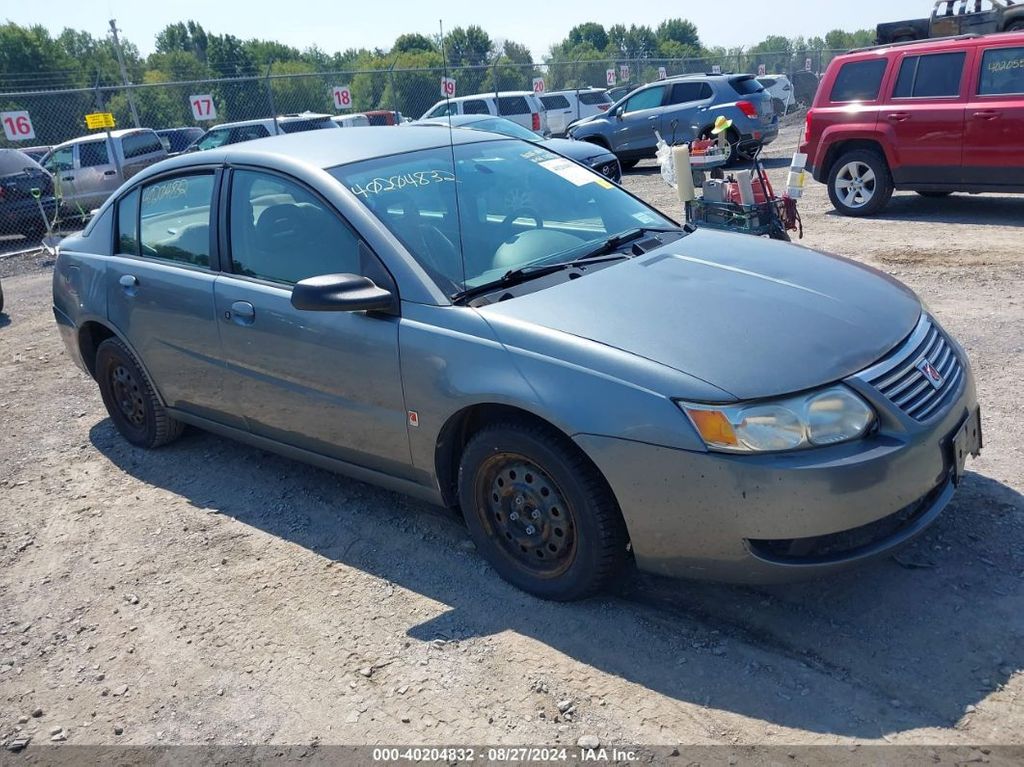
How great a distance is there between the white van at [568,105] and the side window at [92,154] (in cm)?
1246

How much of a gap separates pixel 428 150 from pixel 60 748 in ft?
9.24

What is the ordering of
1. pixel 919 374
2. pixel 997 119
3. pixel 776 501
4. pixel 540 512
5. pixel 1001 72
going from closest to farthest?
pixel 776 501
pixel 919 374
pixel 540 512
pixel 997 119
pixel 1001 72

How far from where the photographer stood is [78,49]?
59562 mm

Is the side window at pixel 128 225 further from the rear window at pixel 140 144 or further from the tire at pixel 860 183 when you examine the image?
the rear window at pixel 140 144

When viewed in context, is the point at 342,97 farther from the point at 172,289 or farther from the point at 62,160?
the point at 172,289

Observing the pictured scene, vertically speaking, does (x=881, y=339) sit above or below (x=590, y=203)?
below

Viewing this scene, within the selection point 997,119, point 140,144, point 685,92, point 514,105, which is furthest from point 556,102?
point 997,119

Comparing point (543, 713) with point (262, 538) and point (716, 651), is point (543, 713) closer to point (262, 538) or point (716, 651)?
point (716, 651)

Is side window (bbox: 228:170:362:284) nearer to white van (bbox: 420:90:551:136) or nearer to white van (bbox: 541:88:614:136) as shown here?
white van (bbox: 420:90:551:136)

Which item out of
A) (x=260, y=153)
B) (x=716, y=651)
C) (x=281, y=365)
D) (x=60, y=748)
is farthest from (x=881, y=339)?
(x=60, y=748)

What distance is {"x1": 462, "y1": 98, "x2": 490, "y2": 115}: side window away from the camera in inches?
880

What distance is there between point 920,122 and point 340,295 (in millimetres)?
8388

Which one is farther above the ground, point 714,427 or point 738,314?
point 738,314

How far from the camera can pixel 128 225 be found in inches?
191
